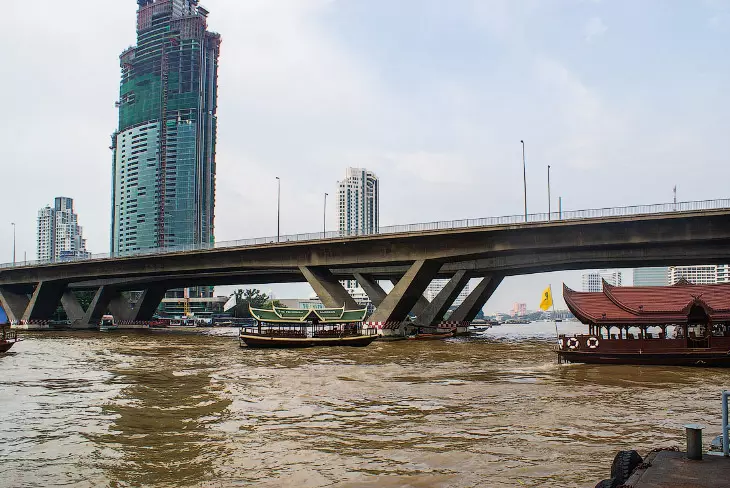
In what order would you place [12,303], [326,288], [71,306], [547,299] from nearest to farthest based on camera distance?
1. [547,299]
2. [326,288]
3. [12,303]
4. [71,306]

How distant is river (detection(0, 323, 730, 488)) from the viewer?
12.1 m

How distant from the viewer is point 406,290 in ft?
184

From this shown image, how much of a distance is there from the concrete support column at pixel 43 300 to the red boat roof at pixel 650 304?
8201cm

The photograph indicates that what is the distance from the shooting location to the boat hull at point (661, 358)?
30719 millimetres

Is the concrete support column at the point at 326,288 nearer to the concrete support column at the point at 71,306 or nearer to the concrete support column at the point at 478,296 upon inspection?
the concrete support column at the point at 478,296

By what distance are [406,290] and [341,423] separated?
3928 cm

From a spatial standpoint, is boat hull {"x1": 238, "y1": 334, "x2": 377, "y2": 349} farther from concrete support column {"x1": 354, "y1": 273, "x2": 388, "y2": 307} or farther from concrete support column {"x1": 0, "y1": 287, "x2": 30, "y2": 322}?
concrete support column {"x1": 0, "y1": 287, "x2": 30, "y2": 322}

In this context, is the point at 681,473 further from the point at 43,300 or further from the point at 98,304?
the point at 98,304

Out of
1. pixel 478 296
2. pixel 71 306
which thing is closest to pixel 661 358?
pixel 478 296

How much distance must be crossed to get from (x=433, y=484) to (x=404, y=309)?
48.0m

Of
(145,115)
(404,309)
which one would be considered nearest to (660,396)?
(404,309)

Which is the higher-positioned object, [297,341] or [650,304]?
[650,304]

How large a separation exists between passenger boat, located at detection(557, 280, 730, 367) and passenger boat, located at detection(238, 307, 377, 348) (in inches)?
771

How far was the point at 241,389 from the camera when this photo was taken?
24.2 m
